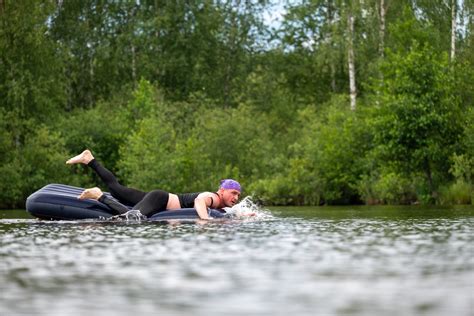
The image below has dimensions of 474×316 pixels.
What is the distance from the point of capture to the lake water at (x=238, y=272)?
755cm

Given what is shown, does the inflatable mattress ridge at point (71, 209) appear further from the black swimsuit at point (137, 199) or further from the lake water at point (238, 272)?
the lake water at point (238, 272)

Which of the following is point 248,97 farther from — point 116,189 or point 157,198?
point 157,198

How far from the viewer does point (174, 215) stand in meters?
20.4

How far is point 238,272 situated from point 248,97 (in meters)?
52.8

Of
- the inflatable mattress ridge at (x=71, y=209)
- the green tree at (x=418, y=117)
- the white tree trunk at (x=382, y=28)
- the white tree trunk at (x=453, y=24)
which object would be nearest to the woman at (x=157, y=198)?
the inflatable mattress ridge at (x=71, y=209)

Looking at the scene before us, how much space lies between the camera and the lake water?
24.8ft

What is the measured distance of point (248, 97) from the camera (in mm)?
62312

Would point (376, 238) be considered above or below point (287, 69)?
below

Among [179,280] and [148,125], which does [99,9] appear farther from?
[179,280]

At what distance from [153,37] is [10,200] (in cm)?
2105

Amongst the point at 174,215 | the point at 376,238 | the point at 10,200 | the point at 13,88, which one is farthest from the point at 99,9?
the point at 376,238

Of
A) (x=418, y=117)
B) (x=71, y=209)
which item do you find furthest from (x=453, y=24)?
(x=71, y=209)

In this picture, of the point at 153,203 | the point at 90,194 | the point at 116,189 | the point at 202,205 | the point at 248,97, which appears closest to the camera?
the point at 202,205

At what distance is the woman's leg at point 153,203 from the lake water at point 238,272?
4158 millimetres
